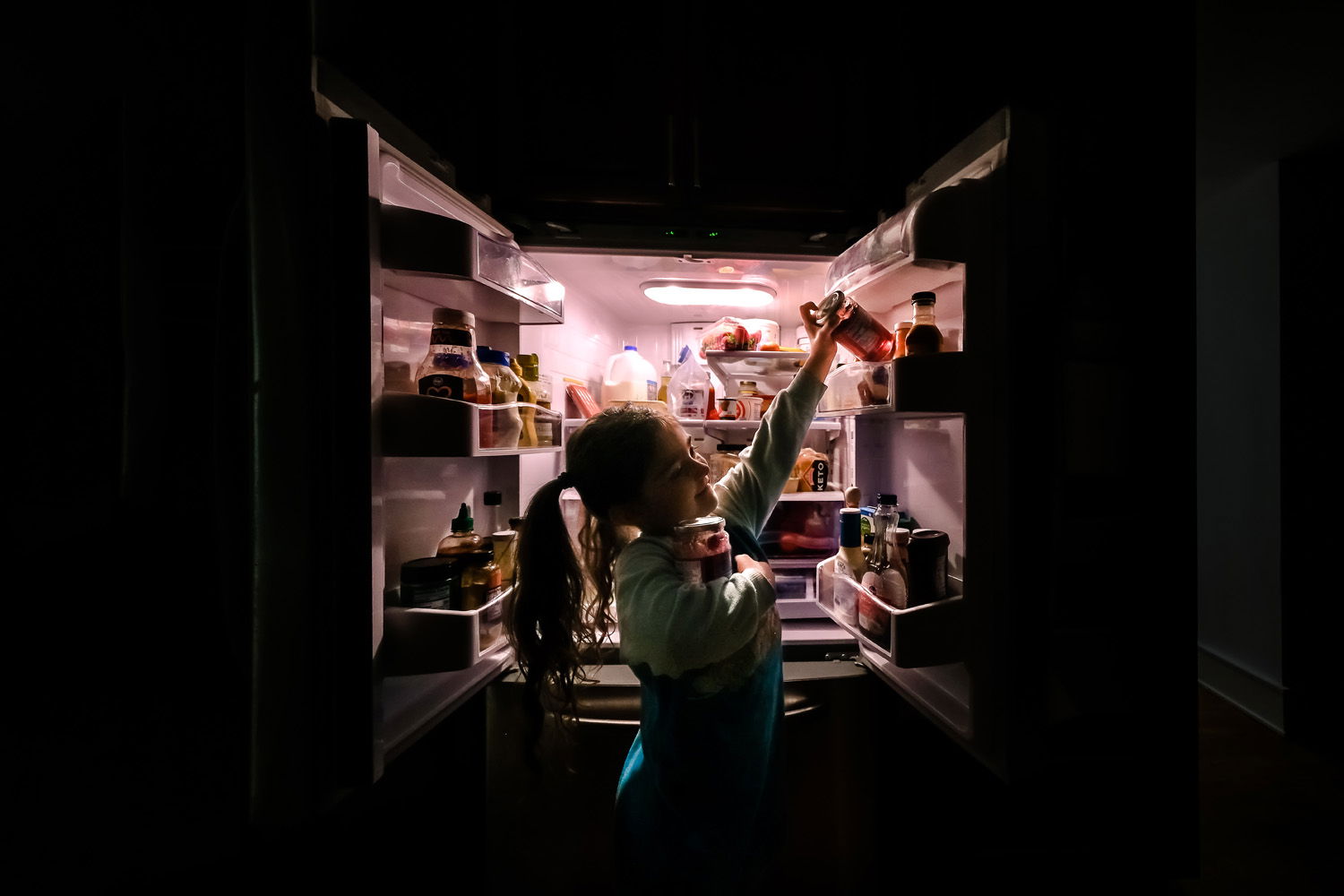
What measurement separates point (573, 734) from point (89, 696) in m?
0.81

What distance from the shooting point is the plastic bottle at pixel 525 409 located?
107 cm

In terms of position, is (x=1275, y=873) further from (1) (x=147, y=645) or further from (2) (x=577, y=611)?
(1) (x=147, y=645)

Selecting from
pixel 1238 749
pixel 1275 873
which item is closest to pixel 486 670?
pixel 1275 873

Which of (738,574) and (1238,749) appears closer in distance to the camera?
(738,574)

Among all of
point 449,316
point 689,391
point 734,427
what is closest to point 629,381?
point 689,391

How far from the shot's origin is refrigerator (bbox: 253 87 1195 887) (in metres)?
0.66

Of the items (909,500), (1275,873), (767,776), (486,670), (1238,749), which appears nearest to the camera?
(767,776)

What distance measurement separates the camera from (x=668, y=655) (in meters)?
0.69

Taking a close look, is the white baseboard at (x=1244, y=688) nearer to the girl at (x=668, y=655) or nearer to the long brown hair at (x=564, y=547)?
the girl at (x=668, y=655)

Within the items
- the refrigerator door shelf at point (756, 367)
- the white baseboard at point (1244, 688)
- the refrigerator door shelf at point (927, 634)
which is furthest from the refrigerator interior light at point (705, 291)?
the white baseboard at point (1244, 688)

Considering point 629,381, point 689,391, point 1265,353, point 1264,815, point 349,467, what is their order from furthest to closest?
point 1265,353 < point 629,381 < point 1264,815 < point 689,391 < point 349,467

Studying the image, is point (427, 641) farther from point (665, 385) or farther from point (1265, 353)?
point (1265, 353)

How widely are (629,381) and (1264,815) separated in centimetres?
254

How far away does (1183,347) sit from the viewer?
0.91 meters
